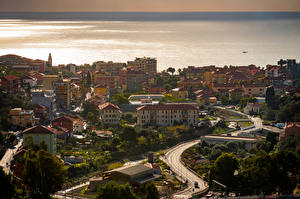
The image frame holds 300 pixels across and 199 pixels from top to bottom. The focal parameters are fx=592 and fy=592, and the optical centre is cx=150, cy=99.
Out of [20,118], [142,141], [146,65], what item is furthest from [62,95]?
[146,65]

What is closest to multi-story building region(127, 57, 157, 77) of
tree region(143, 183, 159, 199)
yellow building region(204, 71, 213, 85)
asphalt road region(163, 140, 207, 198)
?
yellow building region(204, 71, 213, 85)

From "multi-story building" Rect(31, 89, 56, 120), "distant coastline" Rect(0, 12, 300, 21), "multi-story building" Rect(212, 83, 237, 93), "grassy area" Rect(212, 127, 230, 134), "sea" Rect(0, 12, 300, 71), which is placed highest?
"distant coastline" Rect(0, 12, 300, 21)

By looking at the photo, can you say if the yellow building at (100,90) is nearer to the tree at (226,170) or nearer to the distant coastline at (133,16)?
the tree at (226,170)

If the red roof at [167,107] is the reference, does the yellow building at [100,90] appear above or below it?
above

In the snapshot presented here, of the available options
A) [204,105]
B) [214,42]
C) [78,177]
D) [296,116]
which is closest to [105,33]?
[214,42]

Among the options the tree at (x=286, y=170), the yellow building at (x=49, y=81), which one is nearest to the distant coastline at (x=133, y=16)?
the yellow building at (x=49, y=81)

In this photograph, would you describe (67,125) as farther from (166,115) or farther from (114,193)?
(114,193)

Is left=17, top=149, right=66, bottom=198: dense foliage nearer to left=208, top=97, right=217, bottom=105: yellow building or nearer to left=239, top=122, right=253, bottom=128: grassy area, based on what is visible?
left=239, top=122, right=253, bottom=128: grassy area
